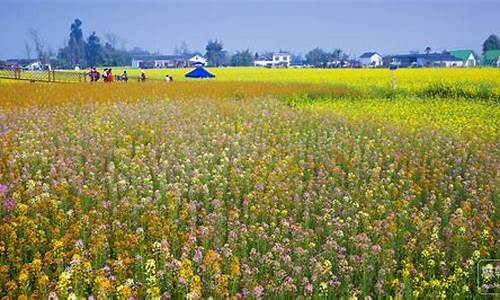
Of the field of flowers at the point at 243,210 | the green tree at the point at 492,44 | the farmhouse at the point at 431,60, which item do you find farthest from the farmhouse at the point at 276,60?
the field of flowers at the point at 243,210

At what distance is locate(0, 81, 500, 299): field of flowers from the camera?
4754 mm

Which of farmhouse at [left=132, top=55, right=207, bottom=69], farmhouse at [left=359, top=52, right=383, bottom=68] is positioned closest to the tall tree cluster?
farmhouse at [left=132, top=55, right=207, bottom=69]

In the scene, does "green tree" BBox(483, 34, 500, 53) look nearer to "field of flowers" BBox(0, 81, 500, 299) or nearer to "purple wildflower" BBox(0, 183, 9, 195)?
"field of flowers" BBox(0, 81, 500, 299)

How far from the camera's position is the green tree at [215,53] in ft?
437

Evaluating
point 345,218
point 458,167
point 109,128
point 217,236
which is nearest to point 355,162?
point 458,167

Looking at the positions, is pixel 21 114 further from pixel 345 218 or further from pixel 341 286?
pixel 341 286

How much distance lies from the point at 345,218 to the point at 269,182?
1.45m

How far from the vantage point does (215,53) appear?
133750 mm

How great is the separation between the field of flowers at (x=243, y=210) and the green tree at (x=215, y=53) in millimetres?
120329

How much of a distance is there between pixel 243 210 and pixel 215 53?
5073 inches

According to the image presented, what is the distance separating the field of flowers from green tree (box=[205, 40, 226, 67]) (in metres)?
120

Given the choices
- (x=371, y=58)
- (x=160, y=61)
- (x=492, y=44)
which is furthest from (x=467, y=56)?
(x=160, y=61)

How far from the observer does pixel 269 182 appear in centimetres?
791

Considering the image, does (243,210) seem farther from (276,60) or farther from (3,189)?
(276,60)
